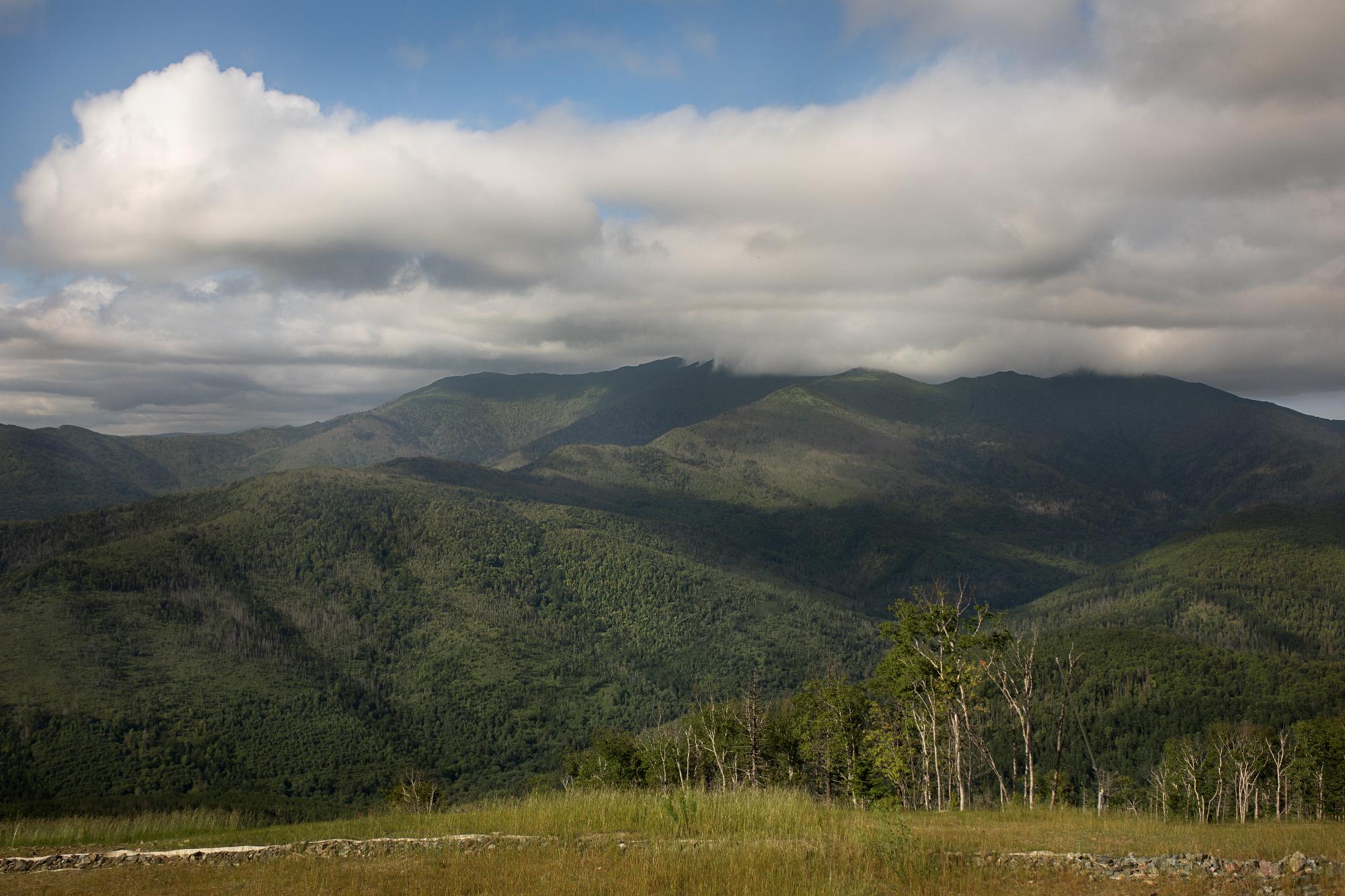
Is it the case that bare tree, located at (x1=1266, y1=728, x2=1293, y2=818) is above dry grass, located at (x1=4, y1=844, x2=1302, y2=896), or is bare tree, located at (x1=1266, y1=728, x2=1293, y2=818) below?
below

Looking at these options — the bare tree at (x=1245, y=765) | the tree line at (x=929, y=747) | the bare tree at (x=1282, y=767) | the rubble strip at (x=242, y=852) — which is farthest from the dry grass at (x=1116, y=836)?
the bare tree at (x=1282, y=767)

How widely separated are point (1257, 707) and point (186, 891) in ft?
757

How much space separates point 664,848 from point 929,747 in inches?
1723

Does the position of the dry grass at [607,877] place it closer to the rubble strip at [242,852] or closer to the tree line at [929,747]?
the rubble strip at [242,852]

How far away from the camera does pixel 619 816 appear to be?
56.6 feet

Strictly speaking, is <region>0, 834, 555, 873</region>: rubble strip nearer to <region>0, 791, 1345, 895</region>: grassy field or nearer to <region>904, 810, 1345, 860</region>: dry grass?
<region>0, 791, 1345, 895</region>: grassy field

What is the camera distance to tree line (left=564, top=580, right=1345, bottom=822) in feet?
121

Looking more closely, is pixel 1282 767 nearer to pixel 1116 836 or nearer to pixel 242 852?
pixel 1116 836

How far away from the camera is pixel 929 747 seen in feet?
169

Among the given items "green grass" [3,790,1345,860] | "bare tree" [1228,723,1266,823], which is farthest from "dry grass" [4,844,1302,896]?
"bare tree" [1228,723,1266,823]

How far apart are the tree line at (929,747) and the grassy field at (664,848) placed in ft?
8.52

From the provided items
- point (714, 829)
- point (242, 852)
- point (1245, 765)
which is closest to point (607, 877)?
point (714, 829)

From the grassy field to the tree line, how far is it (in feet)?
8.52

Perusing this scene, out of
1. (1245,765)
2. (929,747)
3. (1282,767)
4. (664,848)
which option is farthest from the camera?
(1282,767)
